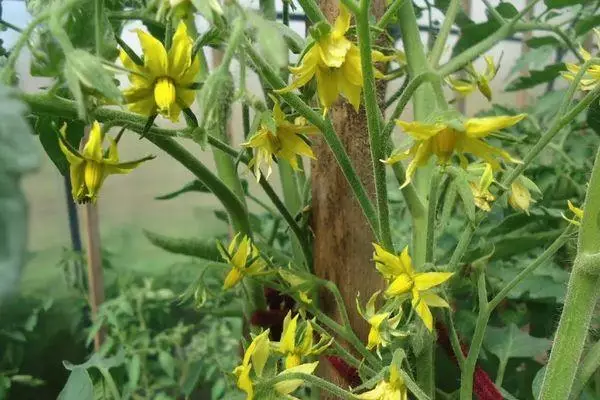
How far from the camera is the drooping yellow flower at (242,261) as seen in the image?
0.46m

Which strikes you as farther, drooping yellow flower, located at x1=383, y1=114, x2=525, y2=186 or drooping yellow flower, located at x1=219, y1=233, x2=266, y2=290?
drooping yellow flower, located at x1=219, y1=233, x2=266, y2=290

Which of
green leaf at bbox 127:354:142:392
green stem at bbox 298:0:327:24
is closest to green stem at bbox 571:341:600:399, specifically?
green stem at bbox 298:0:327:24

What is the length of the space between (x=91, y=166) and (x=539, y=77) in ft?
1.91

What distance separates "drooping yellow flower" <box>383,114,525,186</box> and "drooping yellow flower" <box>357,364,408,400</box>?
0.11 metres

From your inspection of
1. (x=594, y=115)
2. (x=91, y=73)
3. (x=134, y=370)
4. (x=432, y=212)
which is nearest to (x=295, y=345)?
(x=432, y=212)

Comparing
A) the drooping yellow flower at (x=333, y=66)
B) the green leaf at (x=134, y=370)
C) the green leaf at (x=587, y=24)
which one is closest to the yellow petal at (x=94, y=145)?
the drooping yellow flower at (x=333, y=66)

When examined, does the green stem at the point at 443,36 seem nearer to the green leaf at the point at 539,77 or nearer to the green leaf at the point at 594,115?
the green leaf at the point at 594,115

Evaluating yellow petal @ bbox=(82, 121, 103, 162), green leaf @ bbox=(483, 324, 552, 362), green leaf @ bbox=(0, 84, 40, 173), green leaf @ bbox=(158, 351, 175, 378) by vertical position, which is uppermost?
green leaf @ bbox=(0, 84, 40, 173)

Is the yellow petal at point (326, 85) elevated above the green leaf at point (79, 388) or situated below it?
above

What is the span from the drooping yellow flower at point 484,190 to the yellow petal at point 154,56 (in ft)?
0.61

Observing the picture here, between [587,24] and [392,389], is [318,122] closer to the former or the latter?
[392,389]

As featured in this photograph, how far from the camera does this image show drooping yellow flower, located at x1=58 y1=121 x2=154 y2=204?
372mm

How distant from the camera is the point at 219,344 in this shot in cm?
124

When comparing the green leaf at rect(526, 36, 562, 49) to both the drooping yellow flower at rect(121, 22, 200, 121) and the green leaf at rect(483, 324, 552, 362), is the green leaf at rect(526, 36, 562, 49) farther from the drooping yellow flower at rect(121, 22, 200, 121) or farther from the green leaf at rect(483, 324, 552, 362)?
the drooping yellow flower at rect(121, 22, 200, 121)
